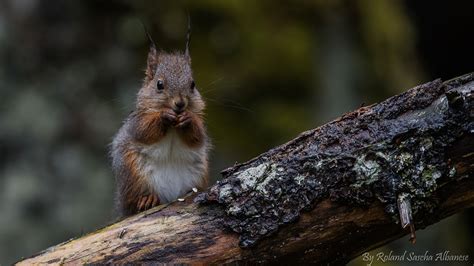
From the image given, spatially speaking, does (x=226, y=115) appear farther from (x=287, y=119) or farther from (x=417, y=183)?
(x=417, y=183)

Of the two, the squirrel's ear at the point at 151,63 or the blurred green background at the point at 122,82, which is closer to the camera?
the squirrel's ear at the point at 151,63

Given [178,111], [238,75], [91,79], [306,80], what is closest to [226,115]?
[238,75]

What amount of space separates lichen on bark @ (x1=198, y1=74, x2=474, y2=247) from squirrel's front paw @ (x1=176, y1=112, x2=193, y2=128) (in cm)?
109

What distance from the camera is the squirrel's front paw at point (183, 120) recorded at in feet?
15.5

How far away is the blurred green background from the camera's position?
22.1ft

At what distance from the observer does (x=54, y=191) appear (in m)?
6.70

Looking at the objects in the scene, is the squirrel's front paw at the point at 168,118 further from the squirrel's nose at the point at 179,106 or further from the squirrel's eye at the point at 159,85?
the squirrel's eye at the point at 159,85

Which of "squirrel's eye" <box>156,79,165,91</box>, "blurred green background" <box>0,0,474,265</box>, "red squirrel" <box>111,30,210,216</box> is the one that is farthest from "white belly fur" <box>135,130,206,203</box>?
"blurred green background" <box>0,0,474,265</box>

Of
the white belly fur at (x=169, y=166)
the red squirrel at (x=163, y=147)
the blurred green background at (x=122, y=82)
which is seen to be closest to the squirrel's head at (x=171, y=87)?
the red squirrel at (x=163, y=147)

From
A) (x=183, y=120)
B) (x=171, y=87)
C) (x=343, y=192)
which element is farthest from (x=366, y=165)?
(x=171, y=87)

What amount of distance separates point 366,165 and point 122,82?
3.97 meters

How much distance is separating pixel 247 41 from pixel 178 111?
8.24 feet

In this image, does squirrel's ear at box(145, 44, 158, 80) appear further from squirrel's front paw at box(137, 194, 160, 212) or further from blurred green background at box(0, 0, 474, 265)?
blurred green background at box(0, 0, 474, 265)

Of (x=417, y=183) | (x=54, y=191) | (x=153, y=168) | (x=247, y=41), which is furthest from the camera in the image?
(x=247, y=41)
